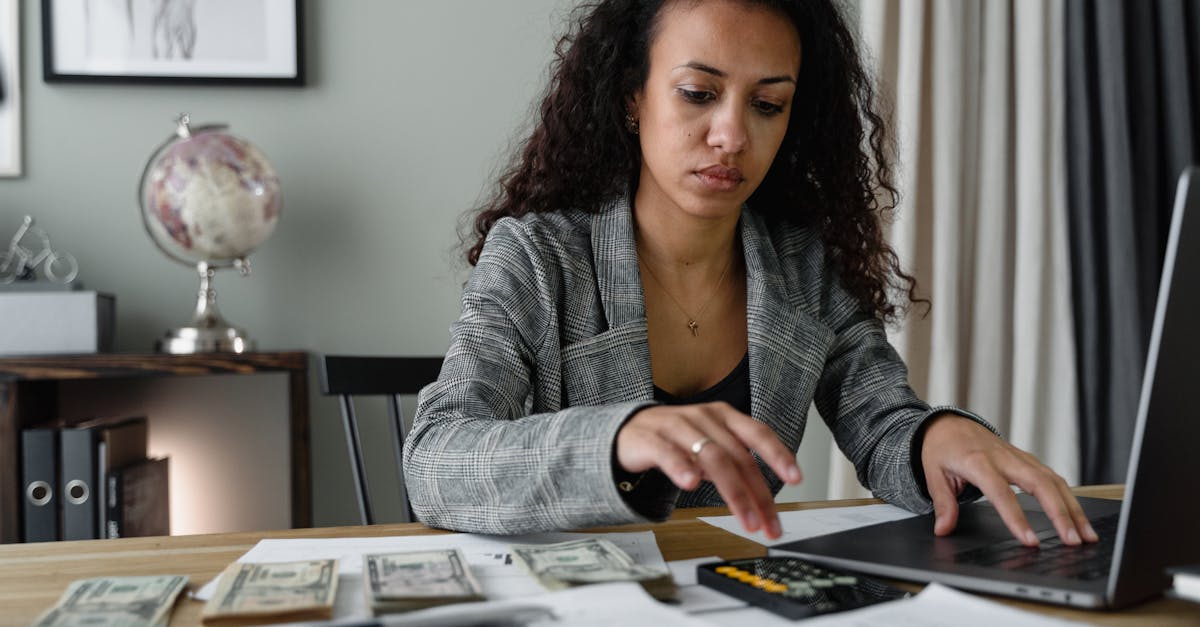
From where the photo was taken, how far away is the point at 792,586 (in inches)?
26.4

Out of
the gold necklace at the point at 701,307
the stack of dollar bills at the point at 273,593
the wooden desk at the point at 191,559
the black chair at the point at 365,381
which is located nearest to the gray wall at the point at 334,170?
the black chair at the point at 365,381

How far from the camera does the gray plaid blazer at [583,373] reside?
864 millimetres

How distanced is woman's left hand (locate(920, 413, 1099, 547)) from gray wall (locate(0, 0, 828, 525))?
4.61 feet

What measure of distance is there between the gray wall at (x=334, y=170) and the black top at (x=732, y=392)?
1065mm

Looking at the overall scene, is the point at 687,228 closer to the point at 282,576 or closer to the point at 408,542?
the point at 408,542

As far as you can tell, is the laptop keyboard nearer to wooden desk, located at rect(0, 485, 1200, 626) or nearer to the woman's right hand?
wooden desk, located at rect(0, 485, 1200, 626)

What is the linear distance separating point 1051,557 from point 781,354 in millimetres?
530

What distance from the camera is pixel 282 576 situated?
71 centimetres

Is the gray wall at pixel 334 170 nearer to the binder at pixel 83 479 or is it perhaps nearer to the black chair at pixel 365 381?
the binder at pixel 83 479

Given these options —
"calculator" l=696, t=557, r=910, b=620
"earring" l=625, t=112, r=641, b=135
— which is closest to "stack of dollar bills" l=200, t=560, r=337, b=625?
"calculator" l=696, t=557, r=910, b=620

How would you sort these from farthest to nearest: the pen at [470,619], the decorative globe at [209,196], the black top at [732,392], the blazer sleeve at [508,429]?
the decorative globe at [209,196], the black top at [732,392], the blazer sleeve at [508,429], the pen at [470,619]

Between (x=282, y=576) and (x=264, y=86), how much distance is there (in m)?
1.69

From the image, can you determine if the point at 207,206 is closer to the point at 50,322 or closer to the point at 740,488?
the point at 50,322

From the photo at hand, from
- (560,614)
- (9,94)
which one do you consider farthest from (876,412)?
(9,94)
